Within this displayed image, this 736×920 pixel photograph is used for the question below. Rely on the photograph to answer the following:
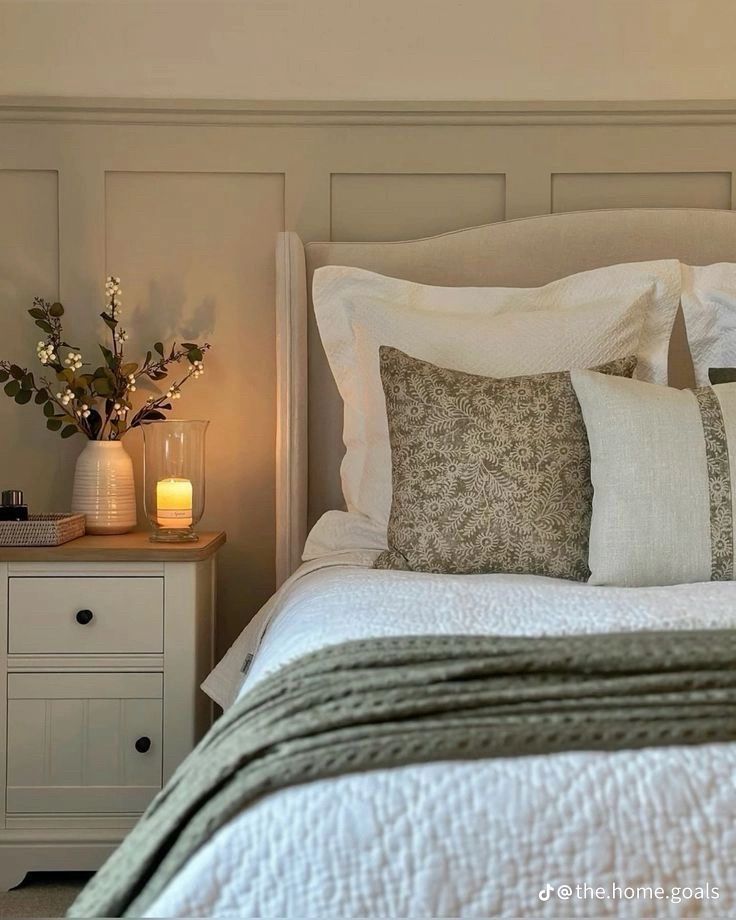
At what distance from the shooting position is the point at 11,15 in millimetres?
2373

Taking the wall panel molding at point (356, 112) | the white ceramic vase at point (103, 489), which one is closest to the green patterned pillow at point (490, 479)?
the white ceramic vase at point (103, 489)

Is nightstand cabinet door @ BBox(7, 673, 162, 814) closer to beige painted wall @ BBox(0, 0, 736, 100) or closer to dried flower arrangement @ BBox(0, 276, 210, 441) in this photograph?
dried flower arrangement @ BBox(0, 276, 210, 441)

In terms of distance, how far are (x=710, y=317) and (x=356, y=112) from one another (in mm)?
1009

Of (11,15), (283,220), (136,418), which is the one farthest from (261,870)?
(11,15)

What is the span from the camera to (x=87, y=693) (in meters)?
1.94

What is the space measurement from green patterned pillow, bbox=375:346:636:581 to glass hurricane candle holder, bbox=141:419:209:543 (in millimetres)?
574

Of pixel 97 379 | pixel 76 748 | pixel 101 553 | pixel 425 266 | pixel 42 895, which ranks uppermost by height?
pixel 425 266

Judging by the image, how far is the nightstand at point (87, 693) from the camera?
1931mm

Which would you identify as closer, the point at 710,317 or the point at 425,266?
the point at 710,317

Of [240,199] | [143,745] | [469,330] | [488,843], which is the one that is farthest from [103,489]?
[488,843]

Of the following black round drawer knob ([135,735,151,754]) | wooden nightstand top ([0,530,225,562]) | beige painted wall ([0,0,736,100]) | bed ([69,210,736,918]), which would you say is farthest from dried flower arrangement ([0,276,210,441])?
bed ([69,210,736,918])

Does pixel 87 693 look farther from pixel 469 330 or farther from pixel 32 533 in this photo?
pixel 469 330

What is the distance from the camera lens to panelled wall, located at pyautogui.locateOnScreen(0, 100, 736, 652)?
2389 millimetres

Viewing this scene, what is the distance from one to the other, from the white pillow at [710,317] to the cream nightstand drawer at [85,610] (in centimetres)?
126
